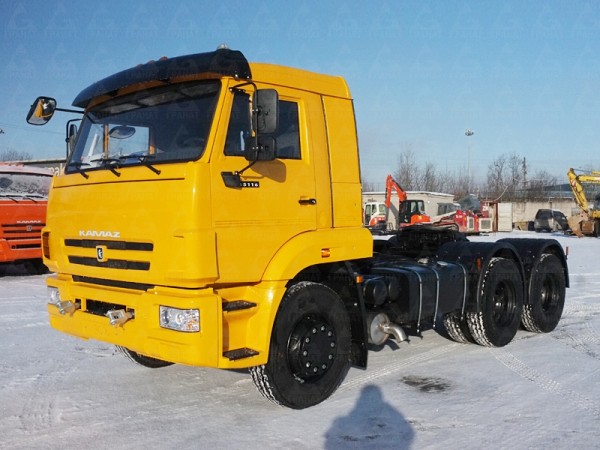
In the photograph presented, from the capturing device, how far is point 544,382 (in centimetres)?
570

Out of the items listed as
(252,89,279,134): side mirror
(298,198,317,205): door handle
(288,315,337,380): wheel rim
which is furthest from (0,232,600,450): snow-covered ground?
(252,89,279,134): side mirror

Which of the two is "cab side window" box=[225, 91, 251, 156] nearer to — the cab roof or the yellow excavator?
the cab roof

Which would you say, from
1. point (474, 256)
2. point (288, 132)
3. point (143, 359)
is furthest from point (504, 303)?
point (143, 359)

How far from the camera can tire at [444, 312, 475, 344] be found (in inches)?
286

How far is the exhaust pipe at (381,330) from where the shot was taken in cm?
569

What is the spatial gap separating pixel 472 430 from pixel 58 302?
12.4ft

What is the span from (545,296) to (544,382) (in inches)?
120

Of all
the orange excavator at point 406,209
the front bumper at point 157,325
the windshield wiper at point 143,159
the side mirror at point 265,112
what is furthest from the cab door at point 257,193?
the orange excavator at point 406,209

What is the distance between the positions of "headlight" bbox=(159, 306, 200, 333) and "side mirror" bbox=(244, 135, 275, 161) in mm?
1238

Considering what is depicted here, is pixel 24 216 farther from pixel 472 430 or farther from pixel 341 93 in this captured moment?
pixel 472 430

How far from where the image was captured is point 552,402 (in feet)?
16.7

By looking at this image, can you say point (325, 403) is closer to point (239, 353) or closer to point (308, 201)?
point (239, 353)

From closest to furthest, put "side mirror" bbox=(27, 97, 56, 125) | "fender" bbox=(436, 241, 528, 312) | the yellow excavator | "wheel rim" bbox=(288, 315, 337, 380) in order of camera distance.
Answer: "wheel rim" bbox=(288, 315, 337, 380), "side mirror" bbox=(27, 97, 56, 125), "fender" bbox=(436, 241, 528, 312), the yellow excavator

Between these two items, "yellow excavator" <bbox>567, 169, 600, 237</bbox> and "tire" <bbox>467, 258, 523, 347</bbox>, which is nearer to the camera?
"tire" <bbox>467, 258, 523, 347</bbox>
